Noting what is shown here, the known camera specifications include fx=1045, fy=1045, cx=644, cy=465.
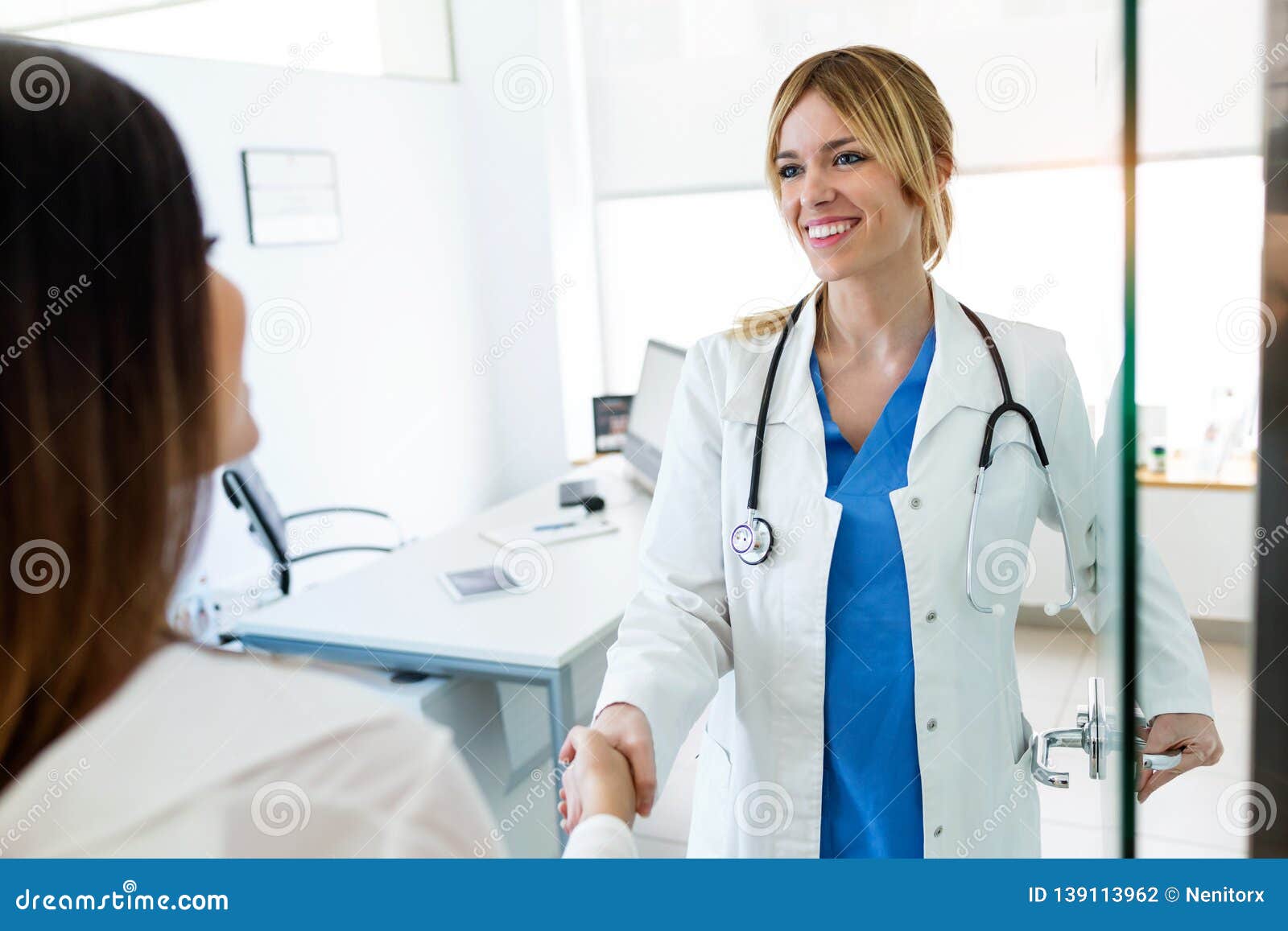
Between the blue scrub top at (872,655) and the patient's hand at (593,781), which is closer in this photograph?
the patient's hand at (593,781)

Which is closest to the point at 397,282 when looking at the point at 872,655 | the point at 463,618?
the point at 463,618

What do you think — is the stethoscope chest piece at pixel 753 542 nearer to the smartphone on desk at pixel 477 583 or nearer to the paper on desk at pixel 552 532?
the smartphone on desk at pixel 477 583

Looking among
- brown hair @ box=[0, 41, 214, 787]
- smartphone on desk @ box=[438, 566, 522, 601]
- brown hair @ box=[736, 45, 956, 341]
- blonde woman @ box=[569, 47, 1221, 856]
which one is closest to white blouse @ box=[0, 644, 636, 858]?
brown hair @ box=[0, 41, 214, 787]

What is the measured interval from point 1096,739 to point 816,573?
583mm

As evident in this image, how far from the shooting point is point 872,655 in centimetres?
100

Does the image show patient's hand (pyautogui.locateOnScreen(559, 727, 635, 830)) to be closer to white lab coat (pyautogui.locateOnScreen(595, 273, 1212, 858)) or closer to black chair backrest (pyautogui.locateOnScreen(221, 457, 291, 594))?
white lab coat (pyautogui.locateOnScreen(595, 273, 1212, 858))

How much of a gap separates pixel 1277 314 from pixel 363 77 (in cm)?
359

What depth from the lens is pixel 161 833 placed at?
2.20 feet

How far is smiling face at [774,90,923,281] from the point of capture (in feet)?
3.03

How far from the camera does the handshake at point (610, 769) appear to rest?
59 cm

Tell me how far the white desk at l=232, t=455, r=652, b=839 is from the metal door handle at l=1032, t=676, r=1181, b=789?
1273 mm

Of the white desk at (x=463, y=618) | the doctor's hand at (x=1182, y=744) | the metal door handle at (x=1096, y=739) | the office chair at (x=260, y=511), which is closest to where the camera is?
the metal door handle at (x=1096, y=739)

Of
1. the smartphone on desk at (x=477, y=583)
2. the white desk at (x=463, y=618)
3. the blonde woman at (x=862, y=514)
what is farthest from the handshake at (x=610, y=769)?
the smartphone on desk at (x=477, y=583)

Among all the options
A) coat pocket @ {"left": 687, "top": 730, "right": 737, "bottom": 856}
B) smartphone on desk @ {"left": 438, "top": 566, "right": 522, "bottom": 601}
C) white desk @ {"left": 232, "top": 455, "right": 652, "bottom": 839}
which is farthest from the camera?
smartphone on desk @ {"left": 438, "top": 566, "right": 522, "bottom": 601}
